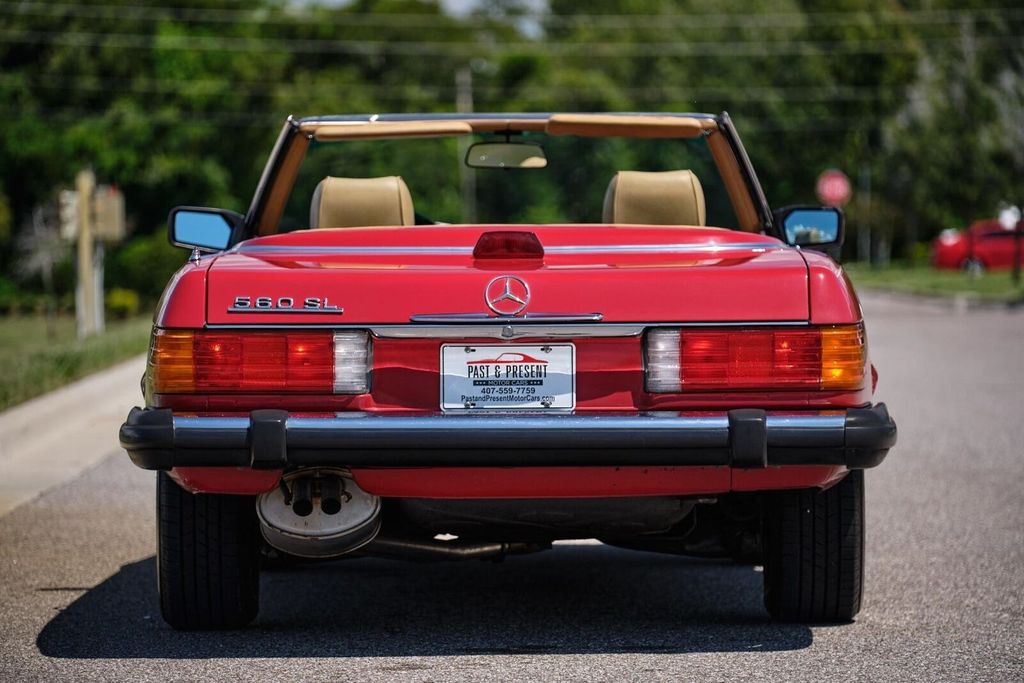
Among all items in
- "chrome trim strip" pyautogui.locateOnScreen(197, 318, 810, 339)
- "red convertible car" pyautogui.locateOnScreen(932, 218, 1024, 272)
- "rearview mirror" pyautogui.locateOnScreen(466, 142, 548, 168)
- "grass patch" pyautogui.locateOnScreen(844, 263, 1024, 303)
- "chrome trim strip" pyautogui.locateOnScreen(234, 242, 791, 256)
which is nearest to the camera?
"chrome trim strip" pyautogui.locateOnScreen(197, 318, 810, 339)

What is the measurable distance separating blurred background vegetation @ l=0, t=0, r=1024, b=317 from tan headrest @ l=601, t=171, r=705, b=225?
32594 millimetres

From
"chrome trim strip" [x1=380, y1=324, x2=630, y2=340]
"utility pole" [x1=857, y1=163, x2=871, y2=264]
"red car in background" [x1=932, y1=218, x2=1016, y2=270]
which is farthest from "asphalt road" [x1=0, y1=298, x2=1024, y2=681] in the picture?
"utility pole" [x1=857, y1=163, x2=871, y2=264]

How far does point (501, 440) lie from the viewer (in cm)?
452

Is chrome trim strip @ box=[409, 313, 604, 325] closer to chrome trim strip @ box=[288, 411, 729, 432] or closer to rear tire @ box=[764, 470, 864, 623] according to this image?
chrome trim strip @ box=[288, 411, 729, 432]

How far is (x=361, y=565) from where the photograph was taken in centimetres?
→ 675

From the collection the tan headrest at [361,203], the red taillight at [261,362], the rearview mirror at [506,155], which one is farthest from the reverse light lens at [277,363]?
the rearview mirror at [506,155]

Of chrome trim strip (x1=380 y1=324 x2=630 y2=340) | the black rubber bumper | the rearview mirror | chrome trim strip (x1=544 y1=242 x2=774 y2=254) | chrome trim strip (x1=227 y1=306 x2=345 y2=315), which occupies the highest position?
the rearview mirror

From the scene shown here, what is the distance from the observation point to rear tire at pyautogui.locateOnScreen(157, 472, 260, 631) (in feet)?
16.8

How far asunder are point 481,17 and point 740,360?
87.8 m

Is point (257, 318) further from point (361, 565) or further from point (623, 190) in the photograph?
point (361, 565)

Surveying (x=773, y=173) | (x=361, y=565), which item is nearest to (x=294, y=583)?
(x=361, y=565)

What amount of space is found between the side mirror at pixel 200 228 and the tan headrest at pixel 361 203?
333mm

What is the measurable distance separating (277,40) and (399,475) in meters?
65.2

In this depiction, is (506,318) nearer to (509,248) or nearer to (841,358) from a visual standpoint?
(509,248)
